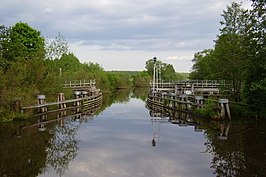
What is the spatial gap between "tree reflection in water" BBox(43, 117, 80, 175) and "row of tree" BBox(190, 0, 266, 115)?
10546mm

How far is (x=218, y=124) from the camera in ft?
62.4

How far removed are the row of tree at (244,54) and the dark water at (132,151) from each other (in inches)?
162

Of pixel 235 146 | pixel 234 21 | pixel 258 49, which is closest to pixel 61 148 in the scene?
pixel 235 146

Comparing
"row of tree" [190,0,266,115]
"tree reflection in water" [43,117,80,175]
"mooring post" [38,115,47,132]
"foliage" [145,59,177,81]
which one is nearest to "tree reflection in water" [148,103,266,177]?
"row of tree" [190,0,266,115]

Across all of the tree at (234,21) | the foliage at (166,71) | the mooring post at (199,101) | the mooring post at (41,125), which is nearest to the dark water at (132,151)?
the mooring post at (41,125)

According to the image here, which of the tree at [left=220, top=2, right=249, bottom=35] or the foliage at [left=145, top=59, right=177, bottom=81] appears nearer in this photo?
the tree at [left=220, top=2, right=249, bottom=35]

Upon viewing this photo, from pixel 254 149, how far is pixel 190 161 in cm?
293

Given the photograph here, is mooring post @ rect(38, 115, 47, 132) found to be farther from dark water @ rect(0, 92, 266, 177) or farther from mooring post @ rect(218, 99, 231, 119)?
mooring post @ rect(218, 99, 231, 119)

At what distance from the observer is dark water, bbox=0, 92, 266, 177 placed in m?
9.42

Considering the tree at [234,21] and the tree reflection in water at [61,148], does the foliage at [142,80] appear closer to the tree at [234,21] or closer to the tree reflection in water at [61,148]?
the tree at [234,21]

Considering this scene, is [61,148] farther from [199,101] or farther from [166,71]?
[166,71]

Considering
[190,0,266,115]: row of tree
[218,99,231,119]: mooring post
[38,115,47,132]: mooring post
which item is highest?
[190,0,266,115]: row of tree

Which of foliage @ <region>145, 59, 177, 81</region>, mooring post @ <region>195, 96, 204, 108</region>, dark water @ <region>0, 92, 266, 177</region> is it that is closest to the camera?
dark water @ <region>0, 92, 266, 177</region>

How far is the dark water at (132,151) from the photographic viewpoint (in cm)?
942
